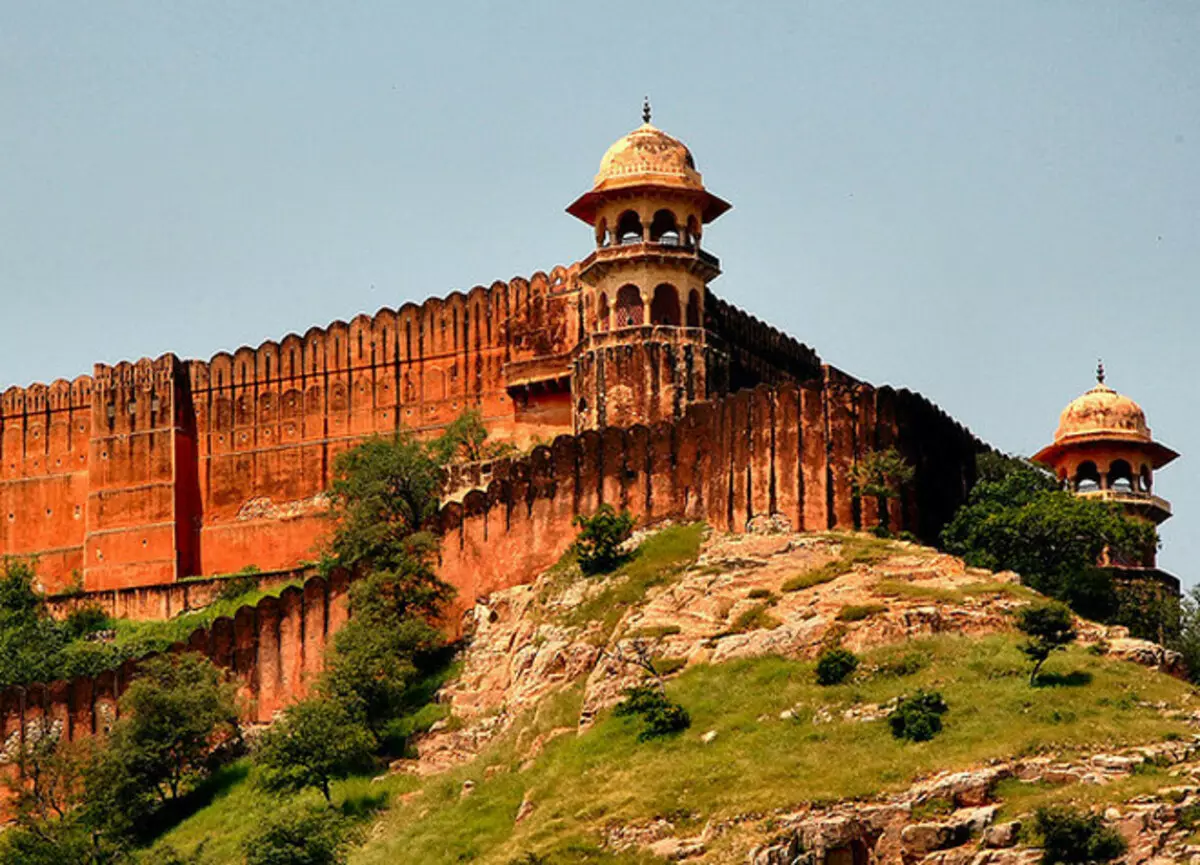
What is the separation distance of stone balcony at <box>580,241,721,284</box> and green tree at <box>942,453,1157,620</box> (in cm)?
888

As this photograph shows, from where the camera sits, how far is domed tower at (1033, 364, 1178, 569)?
7400 centimetres

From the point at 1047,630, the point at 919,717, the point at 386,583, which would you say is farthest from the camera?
the point at 386,583

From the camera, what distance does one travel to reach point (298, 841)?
55938 millimetres

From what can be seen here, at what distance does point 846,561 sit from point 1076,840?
13905 millimetres

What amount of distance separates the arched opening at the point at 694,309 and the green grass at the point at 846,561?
34.4ft

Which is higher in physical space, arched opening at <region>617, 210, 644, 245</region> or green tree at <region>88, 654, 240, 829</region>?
arched opening at <region>617, 210, 644, 245</region>

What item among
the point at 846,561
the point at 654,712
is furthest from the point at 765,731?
the point at 846,561

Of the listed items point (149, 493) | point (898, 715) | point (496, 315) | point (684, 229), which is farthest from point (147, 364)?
point (898, 715)

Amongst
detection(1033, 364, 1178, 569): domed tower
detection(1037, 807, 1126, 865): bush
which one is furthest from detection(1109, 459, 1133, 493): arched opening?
detection(1037, 807, 1126, 865): bush

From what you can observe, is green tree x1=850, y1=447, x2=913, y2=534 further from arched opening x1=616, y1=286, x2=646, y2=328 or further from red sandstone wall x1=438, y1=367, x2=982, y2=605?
arched opening x1=616, y1=286, x2=646, y2=328

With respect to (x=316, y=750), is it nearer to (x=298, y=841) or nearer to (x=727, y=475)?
(x=298, y=841)

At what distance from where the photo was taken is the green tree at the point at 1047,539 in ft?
201

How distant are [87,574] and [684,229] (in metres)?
18.4

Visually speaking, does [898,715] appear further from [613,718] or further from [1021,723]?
[613,718]
